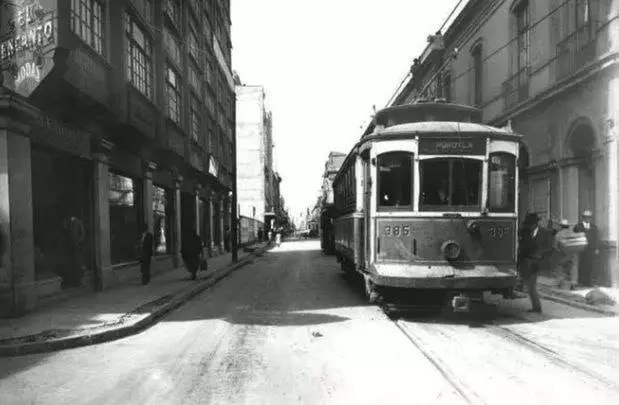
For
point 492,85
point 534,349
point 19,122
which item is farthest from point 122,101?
point 492,85

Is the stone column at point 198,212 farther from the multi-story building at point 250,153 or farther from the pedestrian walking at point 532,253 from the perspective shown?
the multi-story building at point 250,153

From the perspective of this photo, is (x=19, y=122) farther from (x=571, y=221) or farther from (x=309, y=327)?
(x=571, y=221)

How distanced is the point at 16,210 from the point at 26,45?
2990 millimetres

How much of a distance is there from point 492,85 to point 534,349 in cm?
1588

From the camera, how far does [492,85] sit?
2073cm

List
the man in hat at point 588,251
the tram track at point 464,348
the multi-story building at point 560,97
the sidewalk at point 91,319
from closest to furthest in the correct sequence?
1. the tram track at point 464,348
2. the sidewalk at point 91,319
3. the multi-story building at point 560,97
4. the man in hat at point 588,251

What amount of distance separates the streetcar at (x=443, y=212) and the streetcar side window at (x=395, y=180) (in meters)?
0.02

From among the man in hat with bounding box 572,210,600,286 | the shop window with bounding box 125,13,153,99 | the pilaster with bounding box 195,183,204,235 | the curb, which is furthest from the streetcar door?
the pilaster with bounding box 195,183,204,235

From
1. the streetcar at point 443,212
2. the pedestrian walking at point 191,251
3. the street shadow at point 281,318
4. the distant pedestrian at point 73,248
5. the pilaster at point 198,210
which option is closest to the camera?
the streetcar at point 443,212

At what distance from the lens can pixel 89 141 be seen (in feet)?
42.9

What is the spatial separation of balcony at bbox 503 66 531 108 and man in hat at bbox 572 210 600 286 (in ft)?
19.7

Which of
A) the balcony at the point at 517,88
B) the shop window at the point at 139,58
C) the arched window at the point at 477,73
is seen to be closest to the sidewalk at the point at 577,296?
the balcony at the point at 517,88

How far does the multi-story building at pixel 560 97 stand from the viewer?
41.0 ft

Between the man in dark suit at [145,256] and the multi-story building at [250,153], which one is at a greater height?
the multi-story building at [250,153]
